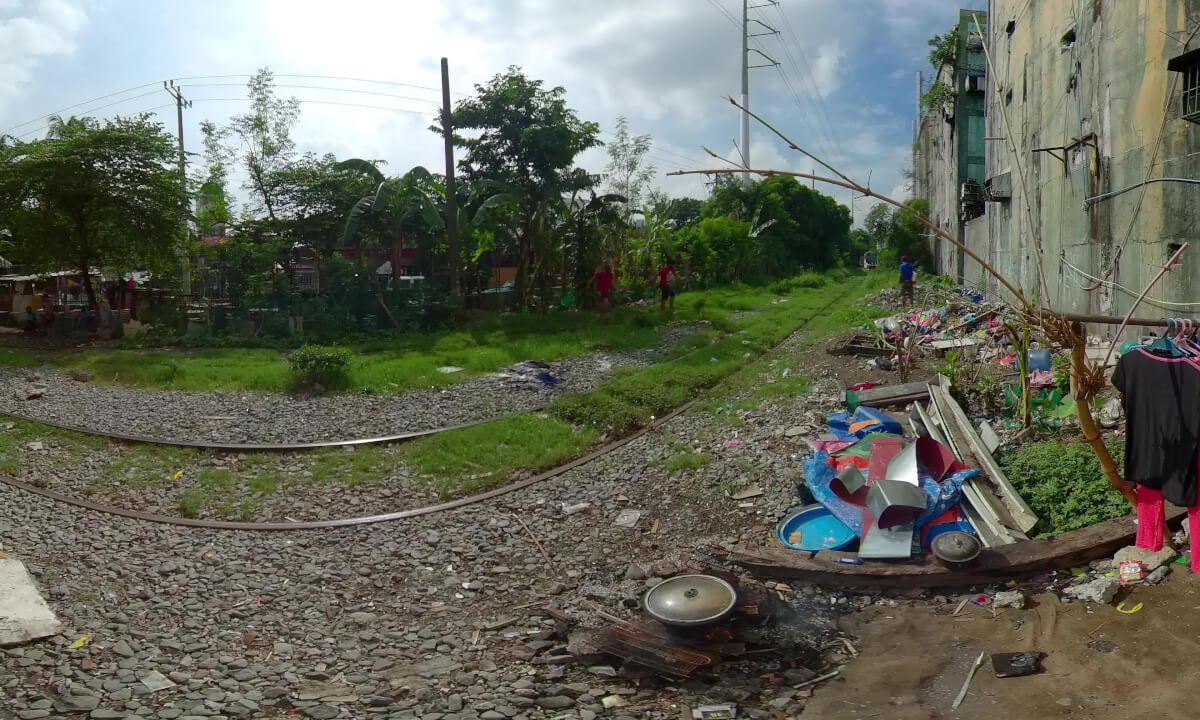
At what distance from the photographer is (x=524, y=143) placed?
23.1 meters

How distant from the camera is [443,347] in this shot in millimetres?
17391

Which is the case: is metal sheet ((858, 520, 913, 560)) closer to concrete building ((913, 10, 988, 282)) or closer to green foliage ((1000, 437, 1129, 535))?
green foliage ((1000, 437, 1129, 535))

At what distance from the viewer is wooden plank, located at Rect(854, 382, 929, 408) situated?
880 cm

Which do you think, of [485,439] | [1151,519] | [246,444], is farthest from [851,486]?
[246,444]

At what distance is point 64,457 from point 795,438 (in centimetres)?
806

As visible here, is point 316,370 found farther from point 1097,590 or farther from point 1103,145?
point 1103,145

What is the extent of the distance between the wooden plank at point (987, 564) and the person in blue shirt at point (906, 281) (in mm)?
16638

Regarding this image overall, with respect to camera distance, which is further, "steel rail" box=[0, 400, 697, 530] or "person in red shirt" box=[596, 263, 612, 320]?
"person in red shirt" box=[596, 263, 612, 320]

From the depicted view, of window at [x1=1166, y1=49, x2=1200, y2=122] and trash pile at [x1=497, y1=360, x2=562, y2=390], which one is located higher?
window at [x1=1166, y1=49, x2=1200, y2=122]

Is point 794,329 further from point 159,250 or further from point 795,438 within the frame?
point 159,250

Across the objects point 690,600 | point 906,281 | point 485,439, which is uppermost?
point 906,281

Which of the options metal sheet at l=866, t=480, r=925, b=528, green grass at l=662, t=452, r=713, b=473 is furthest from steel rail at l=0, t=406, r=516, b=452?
metal sheet at l=866, t=480, r=925, b=528

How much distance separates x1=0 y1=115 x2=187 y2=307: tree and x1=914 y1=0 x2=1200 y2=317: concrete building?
1950 cm

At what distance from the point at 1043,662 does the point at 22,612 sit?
19.9ft
